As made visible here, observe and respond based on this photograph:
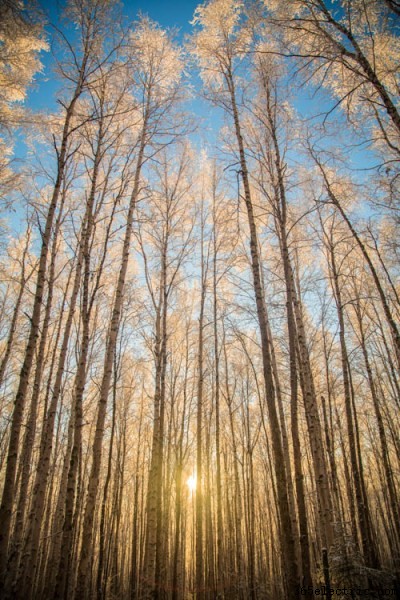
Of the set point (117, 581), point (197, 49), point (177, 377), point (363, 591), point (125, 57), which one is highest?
point (197, 49)

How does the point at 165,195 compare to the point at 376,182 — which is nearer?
the point at 376,182

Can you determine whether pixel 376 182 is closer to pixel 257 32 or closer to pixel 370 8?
pixel 370 8

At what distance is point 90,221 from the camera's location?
541 cm

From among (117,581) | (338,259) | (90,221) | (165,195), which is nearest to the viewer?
(90,221)

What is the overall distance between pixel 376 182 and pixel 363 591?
7274 mm

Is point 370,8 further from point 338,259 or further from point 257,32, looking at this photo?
point 338,259

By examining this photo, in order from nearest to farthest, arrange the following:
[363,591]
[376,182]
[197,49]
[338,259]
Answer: [363,591] < [376,182] < [197,49] < [338,259]

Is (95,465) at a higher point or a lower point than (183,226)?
lower

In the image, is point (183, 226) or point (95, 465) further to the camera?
point (183, 226)

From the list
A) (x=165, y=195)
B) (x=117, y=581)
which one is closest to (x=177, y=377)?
(x=165, y=195)

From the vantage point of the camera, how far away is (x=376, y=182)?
6.85m

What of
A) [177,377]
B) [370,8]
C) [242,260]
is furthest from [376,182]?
[177,377]

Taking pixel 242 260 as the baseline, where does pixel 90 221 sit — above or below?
below

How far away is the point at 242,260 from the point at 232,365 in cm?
602
